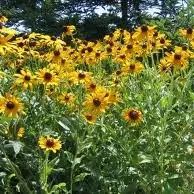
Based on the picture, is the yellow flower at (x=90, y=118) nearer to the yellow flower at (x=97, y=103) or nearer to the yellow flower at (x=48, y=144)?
the yellow flower at (x=97, y=103)

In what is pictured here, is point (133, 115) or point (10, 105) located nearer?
point (10, 105)

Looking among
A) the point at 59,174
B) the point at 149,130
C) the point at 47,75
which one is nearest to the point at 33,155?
the point at 59,174

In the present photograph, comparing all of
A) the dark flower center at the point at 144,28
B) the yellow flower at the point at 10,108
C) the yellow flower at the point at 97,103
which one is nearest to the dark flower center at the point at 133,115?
the yellow flower at the point at 97,103

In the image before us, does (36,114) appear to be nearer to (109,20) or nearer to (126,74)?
(126,74)

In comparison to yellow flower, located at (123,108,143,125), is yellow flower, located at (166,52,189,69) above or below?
above

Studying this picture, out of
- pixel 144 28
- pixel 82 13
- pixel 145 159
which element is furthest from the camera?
pixel 82 13

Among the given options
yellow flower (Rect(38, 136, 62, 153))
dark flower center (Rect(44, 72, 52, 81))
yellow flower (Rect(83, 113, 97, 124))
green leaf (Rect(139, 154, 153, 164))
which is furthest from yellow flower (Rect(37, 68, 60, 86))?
green leaf (Rect(139, 154, 153, 164))

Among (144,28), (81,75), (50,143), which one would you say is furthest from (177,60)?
(50,143)

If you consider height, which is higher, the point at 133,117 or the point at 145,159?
the point at 133,117

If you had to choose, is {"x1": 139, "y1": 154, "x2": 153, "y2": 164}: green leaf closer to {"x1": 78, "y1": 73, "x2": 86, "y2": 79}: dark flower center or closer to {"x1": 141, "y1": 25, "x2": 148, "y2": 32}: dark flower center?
{"x1": 78, "y1": 73, "x2": 86, "y2": 79}: dark flower center

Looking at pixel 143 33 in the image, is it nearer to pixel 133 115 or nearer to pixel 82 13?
pixel 133 115

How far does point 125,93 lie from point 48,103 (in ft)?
1.48

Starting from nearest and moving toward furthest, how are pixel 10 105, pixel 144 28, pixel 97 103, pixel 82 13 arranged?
1. pixel 10 105
2. pixel 97 103
3. pixel 144 28
4. pixel 82 13

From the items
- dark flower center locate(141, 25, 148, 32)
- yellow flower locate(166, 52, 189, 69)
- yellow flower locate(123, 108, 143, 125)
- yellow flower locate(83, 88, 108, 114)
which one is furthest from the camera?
dark flower center locate(141, 25, 148, 32)
